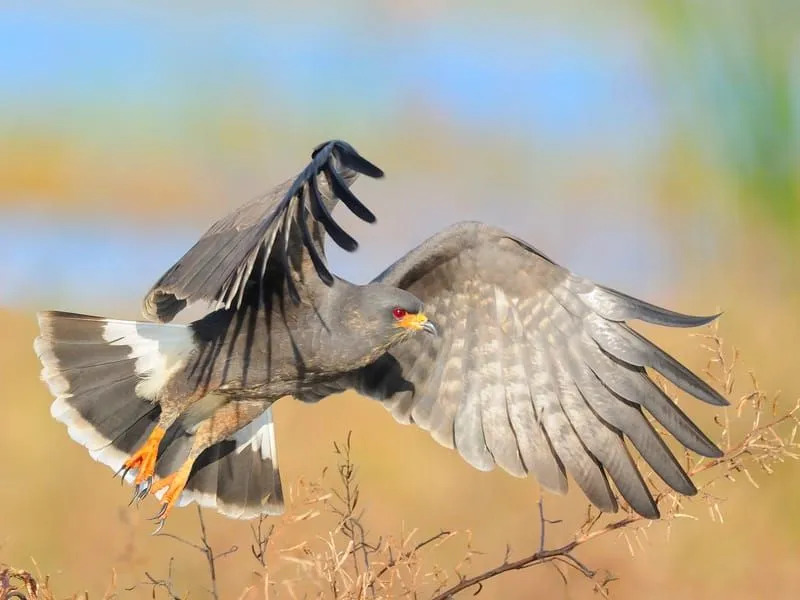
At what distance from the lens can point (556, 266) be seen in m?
5.03

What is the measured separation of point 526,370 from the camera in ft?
16.9

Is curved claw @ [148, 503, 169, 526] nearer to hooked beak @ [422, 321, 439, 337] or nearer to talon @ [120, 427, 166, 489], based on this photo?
talon @ [120, 427, 166, 489]

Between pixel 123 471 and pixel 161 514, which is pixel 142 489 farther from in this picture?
pixel 161 514

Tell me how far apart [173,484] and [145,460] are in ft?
0.57

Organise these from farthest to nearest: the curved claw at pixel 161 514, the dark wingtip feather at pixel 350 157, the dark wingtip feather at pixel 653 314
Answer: the curved claw at pixel 161 514 → the dark wingtip feather at pixel 653 314 → the dark wingtip feather at pixel 350 157

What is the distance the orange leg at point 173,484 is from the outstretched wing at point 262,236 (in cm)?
88

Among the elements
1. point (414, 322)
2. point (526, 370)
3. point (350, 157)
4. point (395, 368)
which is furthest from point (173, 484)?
point (350, 157)

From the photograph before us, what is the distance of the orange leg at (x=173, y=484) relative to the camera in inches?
197

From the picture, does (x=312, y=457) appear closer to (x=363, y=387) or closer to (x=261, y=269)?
(x=363, y=387)

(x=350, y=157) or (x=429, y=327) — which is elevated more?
(x=350, y=157)

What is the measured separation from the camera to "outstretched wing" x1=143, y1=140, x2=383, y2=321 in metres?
3.74

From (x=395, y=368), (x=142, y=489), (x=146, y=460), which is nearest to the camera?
(x=146, y=460)

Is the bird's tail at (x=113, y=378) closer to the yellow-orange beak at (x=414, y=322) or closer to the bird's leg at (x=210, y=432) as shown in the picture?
the bird's leg at (x=210, y=432)

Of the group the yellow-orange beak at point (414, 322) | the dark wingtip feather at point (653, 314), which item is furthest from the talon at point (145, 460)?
the dark wingtip feather at point (653, 314)
